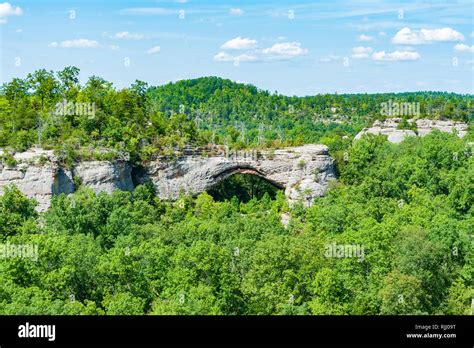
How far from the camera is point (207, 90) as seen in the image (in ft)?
362

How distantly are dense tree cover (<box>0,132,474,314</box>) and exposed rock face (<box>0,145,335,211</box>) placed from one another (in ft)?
5.00

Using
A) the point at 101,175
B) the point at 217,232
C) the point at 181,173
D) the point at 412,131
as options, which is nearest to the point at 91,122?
the point at 101,175

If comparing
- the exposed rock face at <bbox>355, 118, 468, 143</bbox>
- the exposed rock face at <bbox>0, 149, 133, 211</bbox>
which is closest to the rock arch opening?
the exposed rock face at <bbox>0, 149, 133, 211</bbox>

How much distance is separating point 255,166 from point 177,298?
2556cm

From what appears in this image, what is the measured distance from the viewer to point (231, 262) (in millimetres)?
25781

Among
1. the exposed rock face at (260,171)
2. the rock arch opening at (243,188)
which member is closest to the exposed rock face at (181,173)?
the exposed rock face at (260,171)

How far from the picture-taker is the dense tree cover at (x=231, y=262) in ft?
67.8

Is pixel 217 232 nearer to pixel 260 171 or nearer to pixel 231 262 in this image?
pixel 231 262

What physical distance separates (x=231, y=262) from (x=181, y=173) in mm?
17380

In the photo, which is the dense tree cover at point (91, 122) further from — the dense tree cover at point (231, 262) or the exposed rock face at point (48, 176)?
the dense tree cover at point (231, 262)

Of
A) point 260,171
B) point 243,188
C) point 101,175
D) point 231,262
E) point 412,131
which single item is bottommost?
point 231,262

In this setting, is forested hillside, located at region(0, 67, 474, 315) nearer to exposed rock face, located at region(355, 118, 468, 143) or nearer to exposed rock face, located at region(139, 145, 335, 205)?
exposed rock face, located at region(139, 145, 335, 205)
